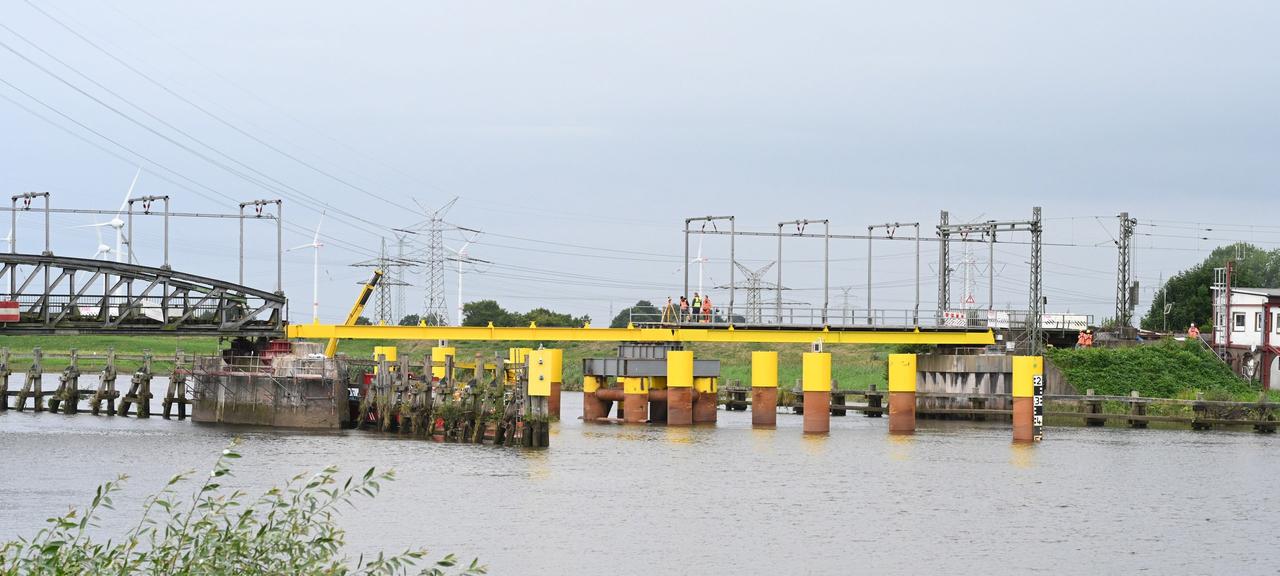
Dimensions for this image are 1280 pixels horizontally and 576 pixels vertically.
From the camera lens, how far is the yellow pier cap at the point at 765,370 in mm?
71500

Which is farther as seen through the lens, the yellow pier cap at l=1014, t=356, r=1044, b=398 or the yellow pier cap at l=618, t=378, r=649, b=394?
the yellow pier cap at l=618, t=378, r=649, b=394

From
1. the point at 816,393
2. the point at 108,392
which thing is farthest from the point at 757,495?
the point at 108,392

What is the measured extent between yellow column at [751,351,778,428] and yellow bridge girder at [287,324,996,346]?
2.07m

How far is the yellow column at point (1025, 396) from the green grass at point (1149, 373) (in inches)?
623

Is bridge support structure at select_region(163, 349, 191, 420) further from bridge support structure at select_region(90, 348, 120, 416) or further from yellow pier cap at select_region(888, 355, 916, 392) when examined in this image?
yellow pier cap at select_region(888, 355, 916, 392)

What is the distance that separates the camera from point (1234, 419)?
237 ft

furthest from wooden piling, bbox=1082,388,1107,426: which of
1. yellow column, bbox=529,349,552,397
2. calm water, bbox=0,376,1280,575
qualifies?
yellow column, bbox=529,349,552,397

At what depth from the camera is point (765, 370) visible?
72188mm

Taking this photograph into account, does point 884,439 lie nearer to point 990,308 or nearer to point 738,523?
point 990,308

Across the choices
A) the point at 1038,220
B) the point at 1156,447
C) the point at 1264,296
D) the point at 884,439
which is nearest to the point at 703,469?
the point at 884,439

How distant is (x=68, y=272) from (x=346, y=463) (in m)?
24.4

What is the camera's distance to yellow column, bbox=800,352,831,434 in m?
68.2

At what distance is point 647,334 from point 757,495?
1095 inches

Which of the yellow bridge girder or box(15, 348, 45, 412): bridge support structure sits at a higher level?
the yellow bridge girder
